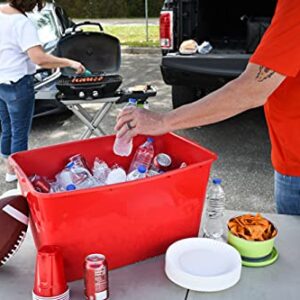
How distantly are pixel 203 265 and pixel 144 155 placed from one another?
17.9 inches

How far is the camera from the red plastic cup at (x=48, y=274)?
4.19 feet

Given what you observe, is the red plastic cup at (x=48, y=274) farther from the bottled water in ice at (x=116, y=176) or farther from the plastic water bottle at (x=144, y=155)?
the plastic water bottle at (x=144, y=155)

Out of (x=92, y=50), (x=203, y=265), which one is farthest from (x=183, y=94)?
(x=203, y=265)

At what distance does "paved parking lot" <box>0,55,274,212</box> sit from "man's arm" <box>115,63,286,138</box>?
7.20 feet

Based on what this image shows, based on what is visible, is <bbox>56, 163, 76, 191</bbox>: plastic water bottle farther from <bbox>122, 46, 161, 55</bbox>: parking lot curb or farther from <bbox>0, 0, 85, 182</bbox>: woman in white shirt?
<bbox>122, 46, 161, 55</bbox>: parking lot curb

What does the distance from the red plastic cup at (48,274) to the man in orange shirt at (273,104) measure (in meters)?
0.44

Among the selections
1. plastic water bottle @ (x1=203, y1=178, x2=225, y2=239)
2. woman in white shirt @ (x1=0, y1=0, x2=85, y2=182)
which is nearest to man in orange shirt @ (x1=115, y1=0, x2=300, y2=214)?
plastic water bottle @ (x1=203, y1=178, x2=225, y2=239)

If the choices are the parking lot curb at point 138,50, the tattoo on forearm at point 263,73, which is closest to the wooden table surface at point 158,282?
the tattoo on forearm at point 263,73

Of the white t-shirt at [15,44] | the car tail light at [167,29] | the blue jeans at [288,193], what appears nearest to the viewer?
the blue jeans at [288,193]

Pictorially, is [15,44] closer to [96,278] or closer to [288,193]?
[288,193]

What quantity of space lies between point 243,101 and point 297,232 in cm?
49

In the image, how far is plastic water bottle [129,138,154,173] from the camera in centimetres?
170

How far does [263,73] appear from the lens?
1.39 metres

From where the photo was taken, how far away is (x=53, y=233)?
1337 millimetres
